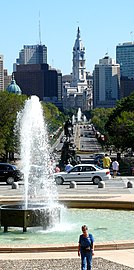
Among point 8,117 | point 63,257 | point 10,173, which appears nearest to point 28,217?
point 63,257

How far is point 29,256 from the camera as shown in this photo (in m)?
18.9

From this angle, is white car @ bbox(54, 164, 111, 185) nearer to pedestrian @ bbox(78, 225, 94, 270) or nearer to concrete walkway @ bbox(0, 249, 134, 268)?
concrete walkway @ bbox(0, 249, 134, 268)

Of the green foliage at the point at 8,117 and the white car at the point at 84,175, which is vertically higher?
the green foliage at the point at 8,117

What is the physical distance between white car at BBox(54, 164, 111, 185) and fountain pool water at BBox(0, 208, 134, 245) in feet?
46.7

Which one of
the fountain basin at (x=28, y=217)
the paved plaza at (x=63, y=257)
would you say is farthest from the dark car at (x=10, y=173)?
the paved plaza at (x=63, y=257)

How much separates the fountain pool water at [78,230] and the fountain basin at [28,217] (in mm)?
287

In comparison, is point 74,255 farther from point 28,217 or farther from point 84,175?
point 84,175

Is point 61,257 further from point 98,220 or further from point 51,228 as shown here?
point 98,220

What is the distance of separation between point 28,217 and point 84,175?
19.9 metres

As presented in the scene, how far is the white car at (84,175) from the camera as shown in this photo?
140 feet

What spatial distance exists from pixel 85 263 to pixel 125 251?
365cm

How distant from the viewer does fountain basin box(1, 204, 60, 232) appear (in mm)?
23156

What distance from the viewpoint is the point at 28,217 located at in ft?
76.1

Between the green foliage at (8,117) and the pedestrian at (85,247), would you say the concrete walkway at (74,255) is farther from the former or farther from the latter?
the green foliage at (8,117)
